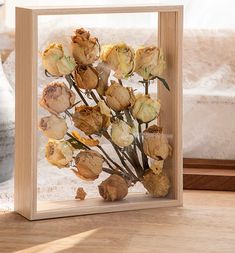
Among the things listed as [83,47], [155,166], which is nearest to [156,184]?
[155,166]

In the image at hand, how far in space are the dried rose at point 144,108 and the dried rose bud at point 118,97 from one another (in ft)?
0.04

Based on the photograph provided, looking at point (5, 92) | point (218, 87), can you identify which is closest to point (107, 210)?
point (5, 92)

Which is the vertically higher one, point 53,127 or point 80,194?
point 53,127

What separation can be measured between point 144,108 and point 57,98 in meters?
0.14

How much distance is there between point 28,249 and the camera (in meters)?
1.15

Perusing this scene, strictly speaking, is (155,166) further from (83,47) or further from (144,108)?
(83,47)

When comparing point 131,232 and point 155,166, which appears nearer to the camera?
point 131,232

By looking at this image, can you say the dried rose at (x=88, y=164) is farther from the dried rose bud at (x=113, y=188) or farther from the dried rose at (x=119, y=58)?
the dried rose at (x=119, y=58)

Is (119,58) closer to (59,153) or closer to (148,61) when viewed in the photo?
(148,61)

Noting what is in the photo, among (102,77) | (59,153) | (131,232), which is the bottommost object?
(131,232)

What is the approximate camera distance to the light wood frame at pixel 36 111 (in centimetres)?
124

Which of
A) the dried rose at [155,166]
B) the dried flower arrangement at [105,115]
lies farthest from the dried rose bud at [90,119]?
the dried rose at [155,166]

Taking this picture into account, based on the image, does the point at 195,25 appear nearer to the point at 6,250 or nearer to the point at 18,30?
the point at 18,30

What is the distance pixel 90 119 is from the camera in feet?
4.19
